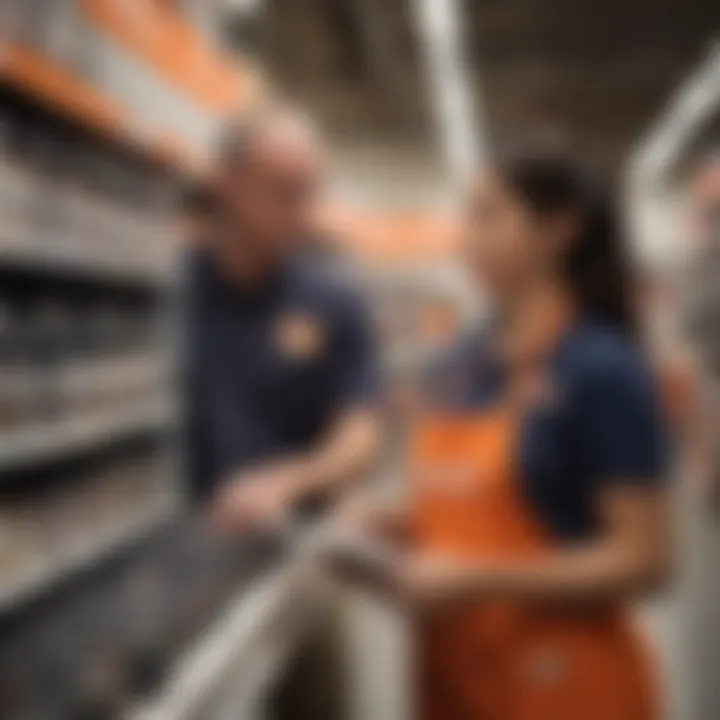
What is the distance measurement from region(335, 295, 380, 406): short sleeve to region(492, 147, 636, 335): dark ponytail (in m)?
0.54

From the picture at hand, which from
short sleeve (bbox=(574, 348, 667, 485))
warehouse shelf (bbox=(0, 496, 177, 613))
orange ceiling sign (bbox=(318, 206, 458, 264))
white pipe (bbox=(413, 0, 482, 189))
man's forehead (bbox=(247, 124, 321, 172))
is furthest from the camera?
white pipe (bbox=(413, 0, 482, 189))

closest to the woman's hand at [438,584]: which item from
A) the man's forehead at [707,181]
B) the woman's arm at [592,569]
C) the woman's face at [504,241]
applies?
the woman's arm at [592,569]

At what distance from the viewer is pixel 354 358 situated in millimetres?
1974

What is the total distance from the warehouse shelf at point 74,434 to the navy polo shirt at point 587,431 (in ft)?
2.35

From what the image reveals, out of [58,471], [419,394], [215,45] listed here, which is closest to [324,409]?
[419,394]

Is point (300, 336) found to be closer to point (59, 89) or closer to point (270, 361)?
point (270, 361)

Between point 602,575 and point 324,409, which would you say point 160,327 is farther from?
point 602,575

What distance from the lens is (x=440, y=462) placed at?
160 cm

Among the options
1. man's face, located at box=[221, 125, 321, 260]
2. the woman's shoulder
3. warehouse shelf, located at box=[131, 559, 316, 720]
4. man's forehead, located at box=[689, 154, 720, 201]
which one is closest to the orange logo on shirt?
man's face, located at box=[221, 125, 321, 260]

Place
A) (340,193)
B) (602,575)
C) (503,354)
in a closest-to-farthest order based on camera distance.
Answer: (602,575) → (503,354) → (340,193)

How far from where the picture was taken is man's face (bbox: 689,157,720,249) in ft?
8.32

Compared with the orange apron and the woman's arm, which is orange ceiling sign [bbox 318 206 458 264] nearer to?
the orange apron

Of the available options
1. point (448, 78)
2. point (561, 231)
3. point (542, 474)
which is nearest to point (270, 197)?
point (561, 231)

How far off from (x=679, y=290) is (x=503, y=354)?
3.67ft
